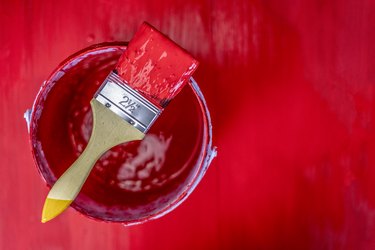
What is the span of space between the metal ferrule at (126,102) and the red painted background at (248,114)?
0.58ft

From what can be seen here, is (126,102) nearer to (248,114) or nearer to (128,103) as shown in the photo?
(128,103)

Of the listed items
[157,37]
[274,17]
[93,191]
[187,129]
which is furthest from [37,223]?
[274,17]

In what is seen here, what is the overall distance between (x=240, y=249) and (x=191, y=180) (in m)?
0.21

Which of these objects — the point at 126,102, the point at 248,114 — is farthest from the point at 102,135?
the point at 248,114

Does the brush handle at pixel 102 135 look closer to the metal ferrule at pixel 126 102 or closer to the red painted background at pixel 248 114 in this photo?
the metal ferrule at pixel 126 102

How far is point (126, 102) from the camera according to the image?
75cm

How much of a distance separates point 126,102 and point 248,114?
0.25 m

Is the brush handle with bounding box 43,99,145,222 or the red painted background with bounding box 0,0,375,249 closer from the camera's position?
the brush handle with bounding box 43,99,145,222

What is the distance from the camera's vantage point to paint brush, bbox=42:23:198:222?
2.35 feet

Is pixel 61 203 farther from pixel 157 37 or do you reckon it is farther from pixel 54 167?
pixel 157 37

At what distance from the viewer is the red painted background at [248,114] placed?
904mm

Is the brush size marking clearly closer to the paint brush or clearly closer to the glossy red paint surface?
the paint brush

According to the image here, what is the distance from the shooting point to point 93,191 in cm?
87

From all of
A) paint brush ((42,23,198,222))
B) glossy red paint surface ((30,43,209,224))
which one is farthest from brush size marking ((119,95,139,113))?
glossy red paint surface ((30,43,209,224))
